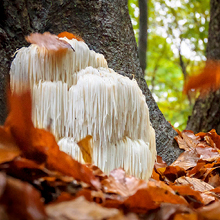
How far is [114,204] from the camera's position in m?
0.75

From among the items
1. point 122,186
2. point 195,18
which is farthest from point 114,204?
point 195,18

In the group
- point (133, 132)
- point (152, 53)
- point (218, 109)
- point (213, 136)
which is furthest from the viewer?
point (152, 53)

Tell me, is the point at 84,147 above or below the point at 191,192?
above

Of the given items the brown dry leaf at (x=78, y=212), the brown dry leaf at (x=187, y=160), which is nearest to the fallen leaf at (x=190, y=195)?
the brown dry leaf at (x=78, y=212)

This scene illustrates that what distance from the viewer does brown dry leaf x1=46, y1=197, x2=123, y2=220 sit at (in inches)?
23.3

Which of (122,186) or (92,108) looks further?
(92,108)

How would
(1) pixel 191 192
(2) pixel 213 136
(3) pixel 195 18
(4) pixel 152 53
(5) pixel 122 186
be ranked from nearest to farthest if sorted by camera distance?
(5) pixel 122 186 → (1) pixel 191 192 → (2) pixel 213 136 → (3) pixel 195 18 → (4) pixel 152 53

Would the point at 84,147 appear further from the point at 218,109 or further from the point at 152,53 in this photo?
the point at 152,53

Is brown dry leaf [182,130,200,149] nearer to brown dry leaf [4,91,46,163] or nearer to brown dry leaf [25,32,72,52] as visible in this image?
brown dry leaf [25,32,72,52]

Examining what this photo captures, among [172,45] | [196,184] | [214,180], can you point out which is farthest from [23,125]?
[172,45]

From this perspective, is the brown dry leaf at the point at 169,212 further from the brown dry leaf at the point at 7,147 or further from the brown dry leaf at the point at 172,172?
the brown dry leaf at the point at 172,172

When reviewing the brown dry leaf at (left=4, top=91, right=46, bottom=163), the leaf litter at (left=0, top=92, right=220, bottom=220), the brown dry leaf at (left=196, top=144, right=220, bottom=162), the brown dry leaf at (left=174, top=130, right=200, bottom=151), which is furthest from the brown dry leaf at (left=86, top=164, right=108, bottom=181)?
the brown dry leaf at (left=174, top=130, right=200, bottom=151)

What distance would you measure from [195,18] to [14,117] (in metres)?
8.67

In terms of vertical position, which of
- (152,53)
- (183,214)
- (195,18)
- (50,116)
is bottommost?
(183,214)
